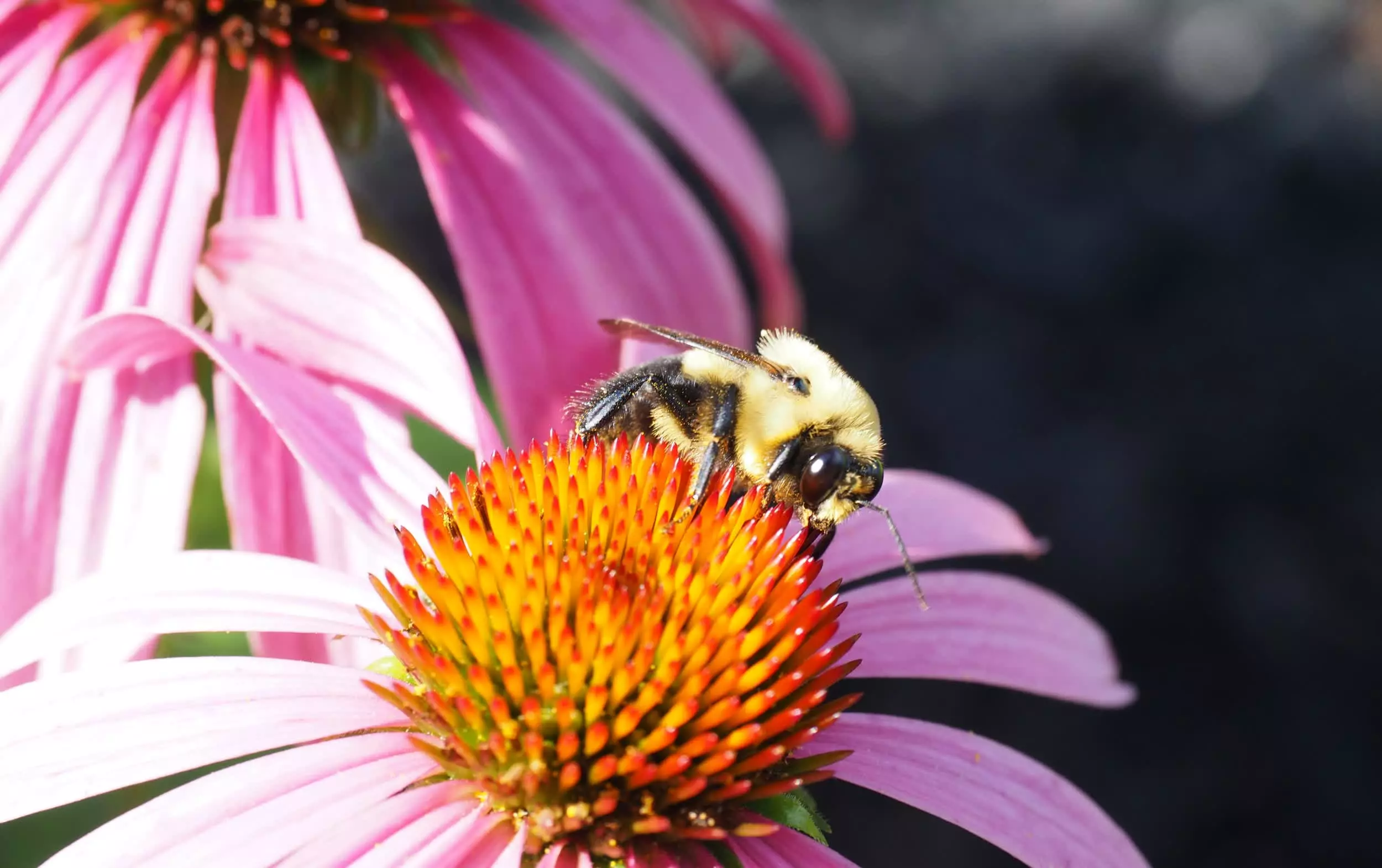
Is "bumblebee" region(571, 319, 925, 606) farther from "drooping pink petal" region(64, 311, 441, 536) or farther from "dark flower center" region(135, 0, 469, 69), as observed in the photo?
"dark flower center" region(135, 0, 469, 69)

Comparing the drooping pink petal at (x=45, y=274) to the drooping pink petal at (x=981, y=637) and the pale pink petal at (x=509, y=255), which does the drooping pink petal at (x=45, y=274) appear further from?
the drooping pink petal at (x=981, y=637)

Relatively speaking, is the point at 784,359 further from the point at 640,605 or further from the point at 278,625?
the point at 278,625

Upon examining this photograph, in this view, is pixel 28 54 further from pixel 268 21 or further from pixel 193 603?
pixel 193 603

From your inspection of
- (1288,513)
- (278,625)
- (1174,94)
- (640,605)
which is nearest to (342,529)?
(278,625)

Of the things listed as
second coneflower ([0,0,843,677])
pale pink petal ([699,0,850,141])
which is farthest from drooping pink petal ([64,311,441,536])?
pale pink petal ([699,0,850,141])

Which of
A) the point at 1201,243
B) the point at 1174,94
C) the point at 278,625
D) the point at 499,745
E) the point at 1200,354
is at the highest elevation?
the point at 1174,94

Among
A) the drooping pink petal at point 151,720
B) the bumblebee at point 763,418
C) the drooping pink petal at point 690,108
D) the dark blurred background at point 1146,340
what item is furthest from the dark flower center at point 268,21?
the dark blurred background at point 1146,340
